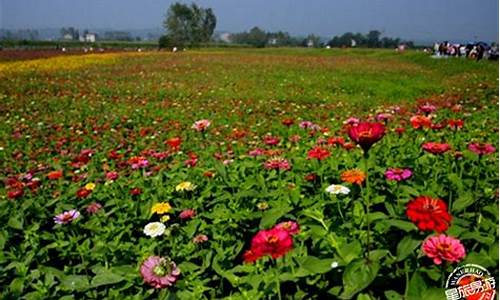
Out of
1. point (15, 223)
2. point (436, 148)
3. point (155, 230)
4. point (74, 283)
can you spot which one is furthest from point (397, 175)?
point (15, 223)

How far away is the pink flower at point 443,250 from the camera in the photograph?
1.02m

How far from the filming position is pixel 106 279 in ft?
5.02

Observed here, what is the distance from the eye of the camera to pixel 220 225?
1820mm

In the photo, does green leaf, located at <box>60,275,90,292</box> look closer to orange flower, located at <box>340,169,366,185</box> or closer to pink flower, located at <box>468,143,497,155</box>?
orange flower, located at <box>340,169,366,185</box>

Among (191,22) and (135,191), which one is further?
(191,22)

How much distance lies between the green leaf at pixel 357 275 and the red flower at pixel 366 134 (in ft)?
0.98

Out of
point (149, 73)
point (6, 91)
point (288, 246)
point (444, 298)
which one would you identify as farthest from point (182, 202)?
point (149, 73)

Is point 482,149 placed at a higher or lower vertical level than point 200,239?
higher

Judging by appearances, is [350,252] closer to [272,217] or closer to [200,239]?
[272,217]

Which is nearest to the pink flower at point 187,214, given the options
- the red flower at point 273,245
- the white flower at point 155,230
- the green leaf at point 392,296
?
the white flower at point 155,230

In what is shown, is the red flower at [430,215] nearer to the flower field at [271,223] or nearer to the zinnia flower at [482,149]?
the flower field at [271,223]

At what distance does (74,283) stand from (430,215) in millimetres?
1184

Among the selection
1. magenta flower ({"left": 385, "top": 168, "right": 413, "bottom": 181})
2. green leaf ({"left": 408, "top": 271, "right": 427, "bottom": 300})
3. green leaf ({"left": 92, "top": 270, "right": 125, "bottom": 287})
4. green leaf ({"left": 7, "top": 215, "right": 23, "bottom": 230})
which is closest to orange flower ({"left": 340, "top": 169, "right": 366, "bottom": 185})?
magenta flower ({"left": 385, "top": 168, "right": 413, "bottom": 181})

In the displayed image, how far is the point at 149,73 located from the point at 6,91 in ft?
15.3
